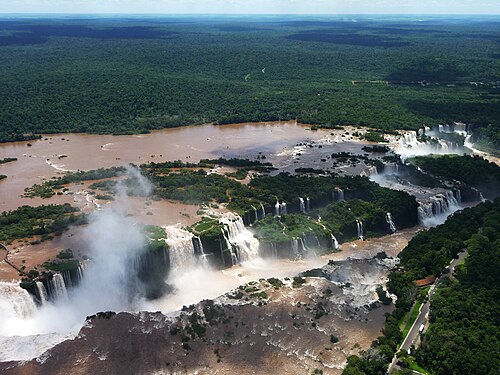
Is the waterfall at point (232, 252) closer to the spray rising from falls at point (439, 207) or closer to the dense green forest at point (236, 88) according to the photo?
the spray rising from falls at point (439, 207)

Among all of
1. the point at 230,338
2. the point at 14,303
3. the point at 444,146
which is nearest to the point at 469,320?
the point at 230,338

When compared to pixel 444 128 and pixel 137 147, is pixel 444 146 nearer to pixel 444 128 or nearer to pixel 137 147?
pixel 444 128

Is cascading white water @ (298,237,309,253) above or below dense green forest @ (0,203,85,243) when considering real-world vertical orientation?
below

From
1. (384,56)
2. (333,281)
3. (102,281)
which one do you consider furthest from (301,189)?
(384,56)

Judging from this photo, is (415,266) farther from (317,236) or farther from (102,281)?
(102,281)

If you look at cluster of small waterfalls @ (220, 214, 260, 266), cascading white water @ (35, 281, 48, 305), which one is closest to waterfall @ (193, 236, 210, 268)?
cluster of small waterfalls @ (220, 214, 260, 266)

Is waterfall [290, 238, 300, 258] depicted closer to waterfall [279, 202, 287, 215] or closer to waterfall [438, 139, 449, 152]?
waterfall [279, 202, 287, 215]
